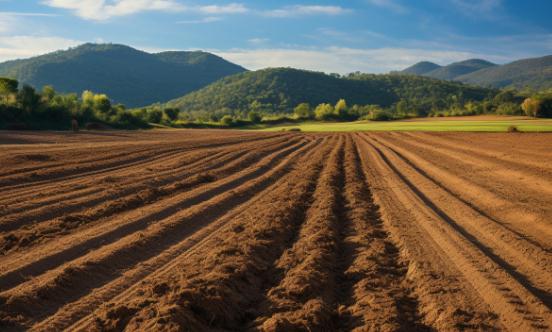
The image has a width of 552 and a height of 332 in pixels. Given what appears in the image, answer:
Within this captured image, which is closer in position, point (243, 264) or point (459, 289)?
point (459, 289)

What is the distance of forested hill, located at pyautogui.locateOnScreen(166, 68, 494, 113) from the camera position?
163 metres

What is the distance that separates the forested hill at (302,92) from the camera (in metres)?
163

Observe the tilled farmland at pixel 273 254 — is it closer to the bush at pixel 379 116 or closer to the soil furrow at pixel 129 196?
the soil furrow at pixel 129 196

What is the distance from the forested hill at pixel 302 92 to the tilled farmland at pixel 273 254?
143335 mm

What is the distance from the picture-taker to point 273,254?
308 inches

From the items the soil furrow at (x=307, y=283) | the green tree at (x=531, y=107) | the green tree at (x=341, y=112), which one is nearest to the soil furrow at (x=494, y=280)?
the soil furrow at (x=307, y=283)

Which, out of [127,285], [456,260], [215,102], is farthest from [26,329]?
[215,102]

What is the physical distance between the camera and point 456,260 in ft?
24.5

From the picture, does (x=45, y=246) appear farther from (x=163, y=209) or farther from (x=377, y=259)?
(x=377, y=259)

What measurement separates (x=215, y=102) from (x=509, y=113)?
102398 millimetres

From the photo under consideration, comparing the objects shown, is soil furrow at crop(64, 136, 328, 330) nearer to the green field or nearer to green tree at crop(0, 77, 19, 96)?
the green field

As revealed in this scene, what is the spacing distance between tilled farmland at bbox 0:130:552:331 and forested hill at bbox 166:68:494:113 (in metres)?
143

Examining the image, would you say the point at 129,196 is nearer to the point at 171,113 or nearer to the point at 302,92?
the point at 171,113

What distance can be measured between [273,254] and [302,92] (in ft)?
549
